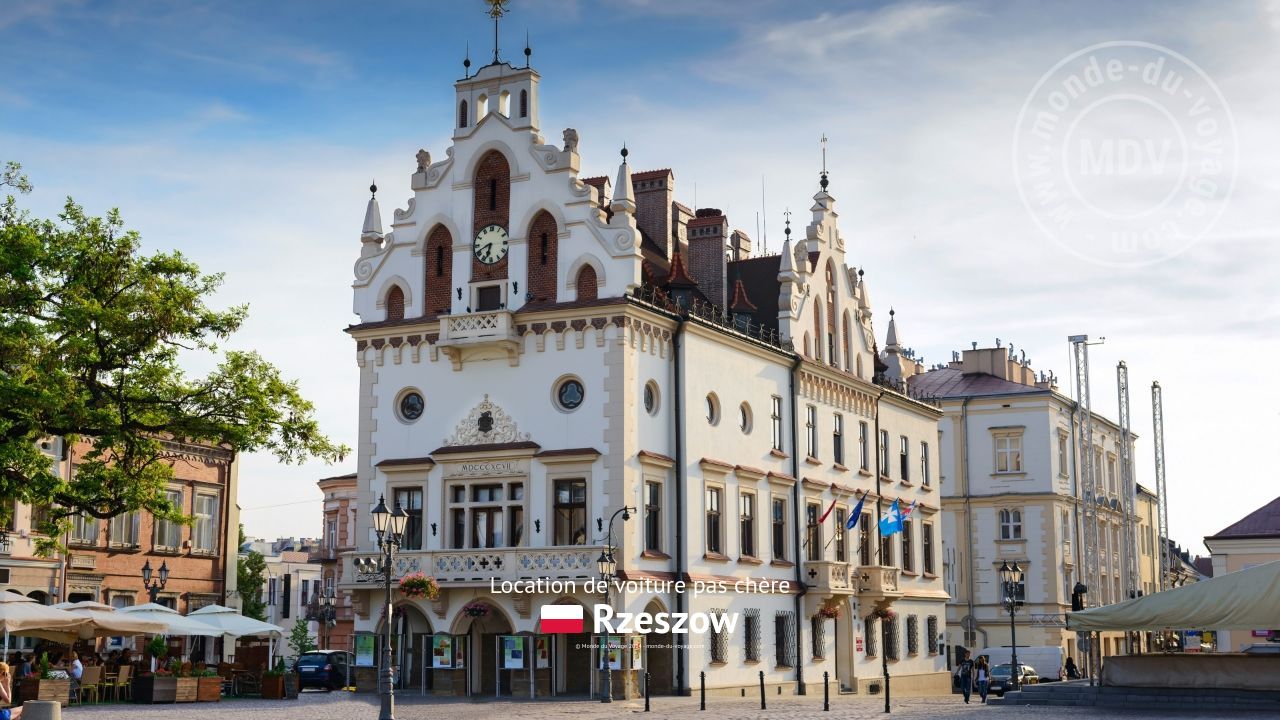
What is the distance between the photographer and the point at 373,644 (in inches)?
1841

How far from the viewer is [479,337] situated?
151ft

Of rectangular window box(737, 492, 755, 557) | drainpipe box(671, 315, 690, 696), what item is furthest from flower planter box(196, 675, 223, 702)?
rectangular window box(737, 492, 755, 557)

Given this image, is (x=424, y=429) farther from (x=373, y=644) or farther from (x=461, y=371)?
(x=373, y=644)

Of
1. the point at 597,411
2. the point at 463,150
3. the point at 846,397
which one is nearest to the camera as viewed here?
the point at 597,411

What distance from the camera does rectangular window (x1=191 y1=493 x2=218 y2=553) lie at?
6300 cm

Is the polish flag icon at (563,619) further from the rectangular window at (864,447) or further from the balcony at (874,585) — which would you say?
the rectangular window at (864,447)

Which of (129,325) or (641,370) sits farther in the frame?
(641,370)

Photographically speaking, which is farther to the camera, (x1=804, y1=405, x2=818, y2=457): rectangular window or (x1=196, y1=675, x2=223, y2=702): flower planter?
(x1=804, y1=405, x2=818, y2=457): rectangular window

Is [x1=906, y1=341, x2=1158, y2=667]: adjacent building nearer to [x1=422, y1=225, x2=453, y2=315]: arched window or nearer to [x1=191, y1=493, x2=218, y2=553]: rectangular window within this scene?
[x1=191, y1=493, x2=218, y2=553]: rectangular window

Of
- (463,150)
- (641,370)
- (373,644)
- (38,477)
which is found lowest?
(373,644)

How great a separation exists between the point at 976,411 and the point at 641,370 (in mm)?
42675

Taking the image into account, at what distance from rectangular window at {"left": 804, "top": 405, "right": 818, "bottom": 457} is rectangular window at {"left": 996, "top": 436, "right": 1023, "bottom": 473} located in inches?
1190

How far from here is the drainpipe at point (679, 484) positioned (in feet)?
150

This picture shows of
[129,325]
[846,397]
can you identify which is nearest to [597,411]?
[129,325]
